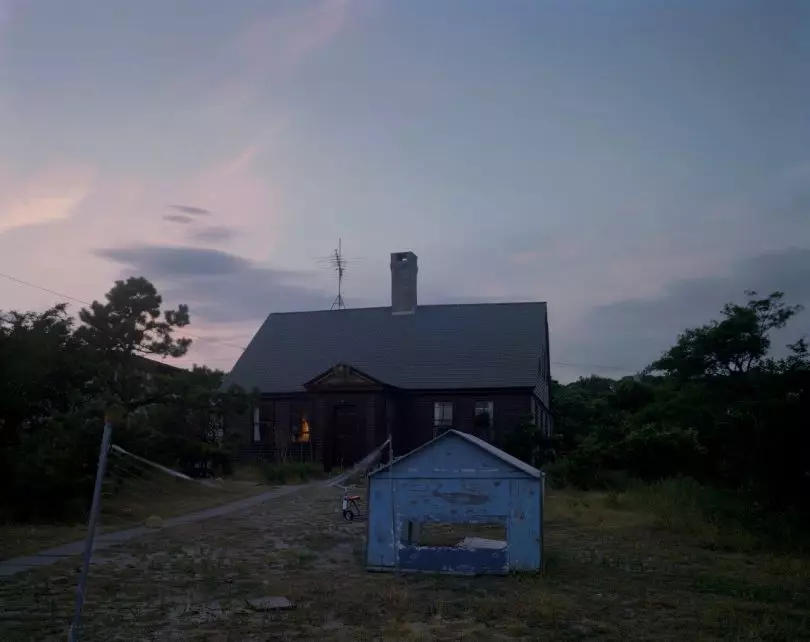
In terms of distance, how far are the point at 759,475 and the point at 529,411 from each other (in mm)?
20584

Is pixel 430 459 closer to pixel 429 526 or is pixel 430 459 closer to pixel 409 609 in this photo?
pixel 409 609

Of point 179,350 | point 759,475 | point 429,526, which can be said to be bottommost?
point 429,526

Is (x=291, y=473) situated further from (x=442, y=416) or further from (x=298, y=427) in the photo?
(x=442, y=416)

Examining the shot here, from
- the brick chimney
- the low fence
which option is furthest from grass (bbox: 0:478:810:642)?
the brick chimney

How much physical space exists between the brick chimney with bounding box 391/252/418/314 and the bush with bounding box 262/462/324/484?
1227 cm

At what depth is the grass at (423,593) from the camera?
813 cm

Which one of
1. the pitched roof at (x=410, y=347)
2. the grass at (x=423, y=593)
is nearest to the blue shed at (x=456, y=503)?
the grass at (x=423, y=593)

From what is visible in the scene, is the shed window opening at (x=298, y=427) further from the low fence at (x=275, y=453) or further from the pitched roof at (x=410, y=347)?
the pitched roof at (x=410, y=347)

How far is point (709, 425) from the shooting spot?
93.5 ft

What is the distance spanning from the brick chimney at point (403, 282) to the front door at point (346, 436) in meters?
7.68

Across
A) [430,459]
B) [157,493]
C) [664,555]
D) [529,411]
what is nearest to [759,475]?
[664,555]

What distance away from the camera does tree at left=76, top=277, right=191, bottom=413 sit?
22.1 metres

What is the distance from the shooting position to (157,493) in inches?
821

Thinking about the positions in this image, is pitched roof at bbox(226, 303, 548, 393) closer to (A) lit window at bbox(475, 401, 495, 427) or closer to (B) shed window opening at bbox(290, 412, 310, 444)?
(A) lit window at bbox(475, 401, 495, 427)
